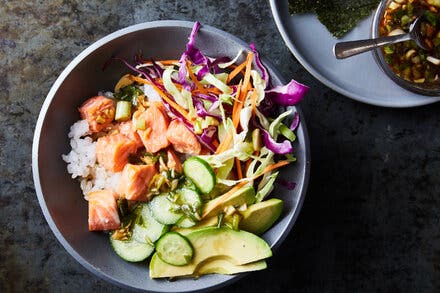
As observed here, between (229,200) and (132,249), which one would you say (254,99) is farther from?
(132,249)

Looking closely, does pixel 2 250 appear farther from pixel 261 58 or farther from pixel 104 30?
pixel 261 58

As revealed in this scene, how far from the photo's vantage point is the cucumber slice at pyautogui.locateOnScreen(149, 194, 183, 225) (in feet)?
6.58

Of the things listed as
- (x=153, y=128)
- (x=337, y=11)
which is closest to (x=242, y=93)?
(x=153, y=128)

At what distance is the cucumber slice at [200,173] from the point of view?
1.96 m

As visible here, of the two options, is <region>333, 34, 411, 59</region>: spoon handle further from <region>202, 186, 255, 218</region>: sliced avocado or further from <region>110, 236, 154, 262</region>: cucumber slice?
<region>110, 236, 154, 262</region>: cucumber slice

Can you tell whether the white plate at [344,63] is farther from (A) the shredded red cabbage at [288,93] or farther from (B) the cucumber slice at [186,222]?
(B) the cucumber slice at [186,222]

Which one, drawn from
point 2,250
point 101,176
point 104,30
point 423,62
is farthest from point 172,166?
point 423,62

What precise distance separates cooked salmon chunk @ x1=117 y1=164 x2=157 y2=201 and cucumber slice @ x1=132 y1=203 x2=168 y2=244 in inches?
2.3

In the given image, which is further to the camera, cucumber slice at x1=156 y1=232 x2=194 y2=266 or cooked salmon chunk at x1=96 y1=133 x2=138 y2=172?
cooked salmon chunk at x1=96 y1=133 x2=138 y2=172

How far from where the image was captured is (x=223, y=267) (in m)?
2.00

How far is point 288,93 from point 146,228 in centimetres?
66

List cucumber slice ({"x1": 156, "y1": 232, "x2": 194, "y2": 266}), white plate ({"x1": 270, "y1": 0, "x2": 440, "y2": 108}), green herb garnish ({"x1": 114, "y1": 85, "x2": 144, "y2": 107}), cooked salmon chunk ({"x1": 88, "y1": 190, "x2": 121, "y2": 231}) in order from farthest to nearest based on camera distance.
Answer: white plate ({"x1": 270, "y1": 0, "x2": 440, "y2": 108}), green herb garnish ({"x1": 114, "y1": 85, "x2": 144, "y2": 107}), cooked salmon chunk ({"x1": 88, "y1": 190, "x2": 121, "y2": 231}), cucumber slice ({"x1": 156, "y1": 232, "x2": 194, "y2": 266})

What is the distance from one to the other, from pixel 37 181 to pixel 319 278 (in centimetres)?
112

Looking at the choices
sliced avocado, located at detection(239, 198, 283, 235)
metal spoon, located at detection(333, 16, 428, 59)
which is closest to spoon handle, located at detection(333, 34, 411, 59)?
metal spoon, located at detection(333, 16, 428, 59)
